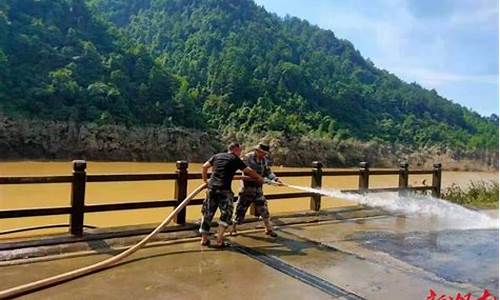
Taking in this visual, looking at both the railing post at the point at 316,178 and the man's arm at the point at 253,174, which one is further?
the railing post at the point at 316,178

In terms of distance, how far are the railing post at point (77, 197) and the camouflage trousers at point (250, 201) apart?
227cm

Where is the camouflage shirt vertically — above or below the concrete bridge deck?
above

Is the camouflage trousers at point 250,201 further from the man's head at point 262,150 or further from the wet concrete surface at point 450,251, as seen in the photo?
the wet concrete surface at point 450,251

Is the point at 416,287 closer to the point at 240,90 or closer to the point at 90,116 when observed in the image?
the point at 90,116

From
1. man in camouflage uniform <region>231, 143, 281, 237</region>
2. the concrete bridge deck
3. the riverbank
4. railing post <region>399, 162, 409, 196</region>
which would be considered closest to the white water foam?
railing post <region>399, 162, 409, 196</region>

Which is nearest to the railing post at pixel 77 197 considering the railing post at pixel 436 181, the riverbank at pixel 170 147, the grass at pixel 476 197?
the railing post at pixel 436 181

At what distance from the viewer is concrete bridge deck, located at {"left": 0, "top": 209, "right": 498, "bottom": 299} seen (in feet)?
15.9

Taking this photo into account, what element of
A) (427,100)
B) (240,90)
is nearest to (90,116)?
(240,90)

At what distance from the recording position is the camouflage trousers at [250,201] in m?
7.39

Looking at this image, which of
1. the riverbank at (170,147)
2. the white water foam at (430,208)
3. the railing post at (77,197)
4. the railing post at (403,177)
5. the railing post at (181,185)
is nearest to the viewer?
the railing post at (77,197)

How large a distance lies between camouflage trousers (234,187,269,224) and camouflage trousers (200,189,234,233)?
0.78 metres

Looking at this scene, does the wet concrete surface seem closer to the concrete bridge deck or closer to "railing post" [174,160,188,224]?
the concrete bridge deck

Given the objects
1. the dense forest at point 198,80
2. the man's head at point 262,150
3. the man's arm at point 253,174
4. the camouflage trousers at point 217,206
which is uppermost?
the dense forest at point 198,80

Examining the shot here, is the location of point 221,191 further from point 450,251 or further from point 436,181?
point 436,181
